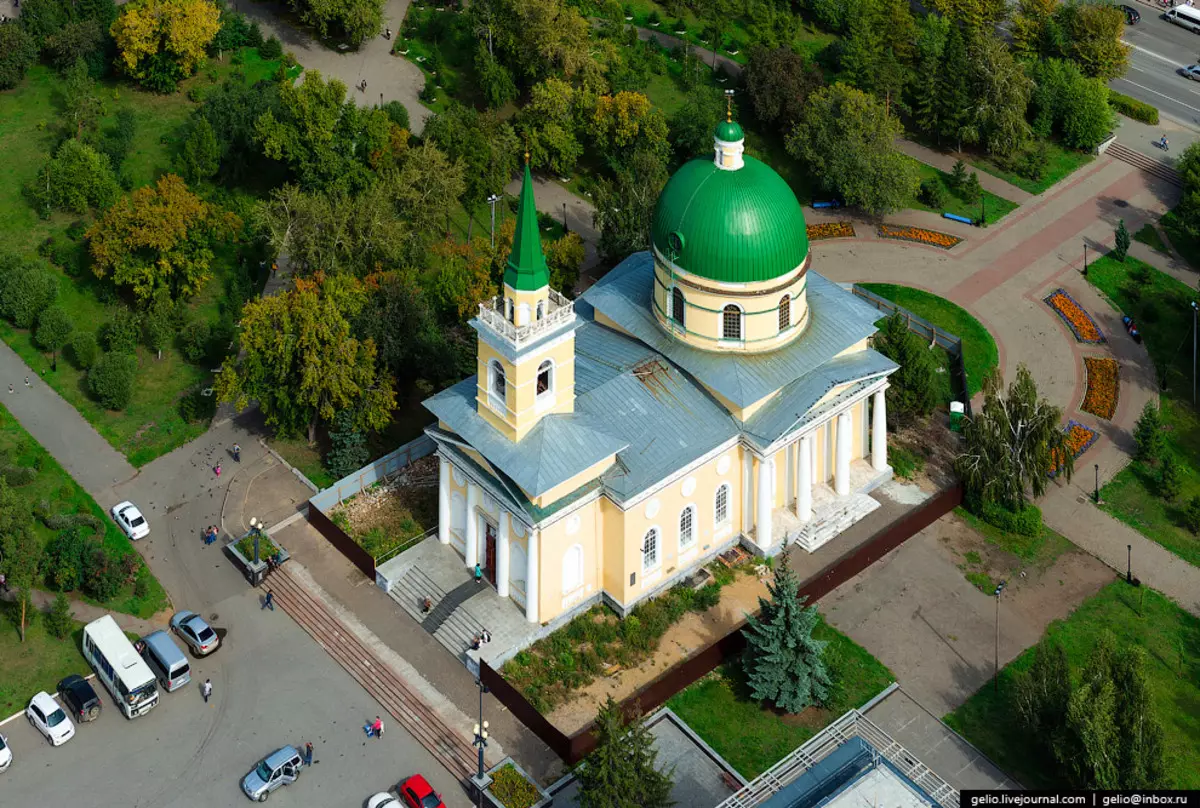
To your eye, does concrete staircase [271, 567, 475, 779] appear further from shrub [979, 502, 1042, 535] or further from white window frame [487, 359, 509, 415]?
shrub [979, 502, 1042, 535]

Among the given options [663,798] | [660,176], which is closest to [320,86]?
[660,176]

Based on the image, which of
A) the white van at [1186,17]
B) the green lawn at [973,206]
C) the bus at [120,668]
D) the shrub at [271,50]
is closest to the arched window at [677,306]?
the bus at [120,668]

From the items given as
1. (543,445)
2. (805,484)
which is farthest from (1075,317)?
(543,445)

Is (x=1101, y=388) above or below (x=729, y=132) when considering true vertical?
below

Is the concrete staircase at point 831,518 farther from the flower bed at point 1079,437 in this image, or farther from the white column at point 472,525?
the white column at point 472,525

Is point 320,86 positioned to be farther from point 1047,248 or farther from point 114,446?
point 1047,248

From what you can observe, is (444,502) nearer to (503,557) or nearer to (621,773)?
(503,557)
